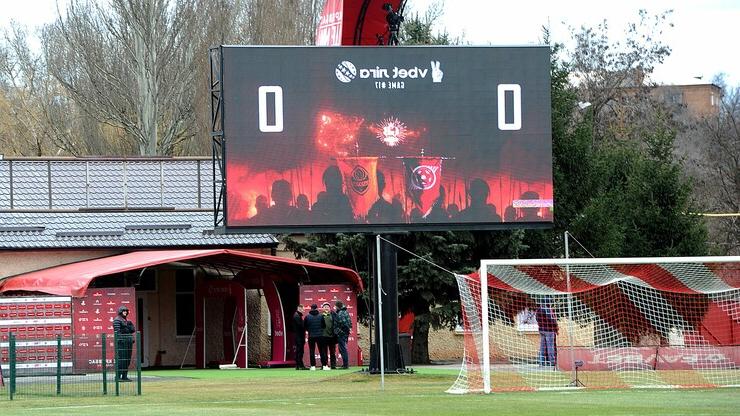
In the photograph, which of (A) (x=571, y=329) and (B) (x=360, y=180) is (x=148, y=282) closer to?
(A) (x=571, y=329)

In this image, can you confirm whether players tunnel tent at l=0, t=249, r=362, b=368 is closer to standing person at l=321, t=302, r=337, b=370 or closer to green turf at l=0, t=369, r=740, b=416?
standing person at l=321, t=302, r=337, b=370

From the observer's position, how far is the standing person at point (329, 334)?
98.7 feet

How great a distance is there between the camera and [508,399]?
19609 mm

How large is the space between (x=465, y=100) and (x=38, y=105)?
38473 mm

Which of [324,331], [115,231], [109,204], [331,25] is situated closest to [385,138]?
[331,25]

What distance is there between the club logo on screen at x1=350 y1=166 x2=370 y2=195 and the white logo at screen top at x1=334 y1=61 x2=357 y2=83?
1.55 meters

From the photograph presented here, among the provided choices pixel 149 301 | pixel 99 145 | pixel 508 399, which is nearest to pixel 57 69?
pixel 99 145

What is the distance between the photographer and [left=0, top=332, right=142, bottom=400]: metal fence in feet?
72.4

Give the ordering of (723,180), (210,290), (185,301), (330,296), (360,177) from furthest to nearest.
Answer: (723,180), (185,301), (210,290), (330,296), (360,177)

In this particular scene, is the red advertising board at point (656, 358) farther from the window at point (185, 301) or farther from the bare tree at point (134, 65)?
the bare tree at point (134, 65)

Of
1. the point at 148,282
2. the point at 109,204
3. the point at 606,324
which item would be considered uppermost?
the point at 109,204

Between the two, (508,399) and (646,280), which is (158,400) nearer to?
(508,399)

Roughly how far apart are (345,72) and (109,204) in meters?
15.3

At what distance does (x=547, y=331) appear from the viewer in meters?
26.5
